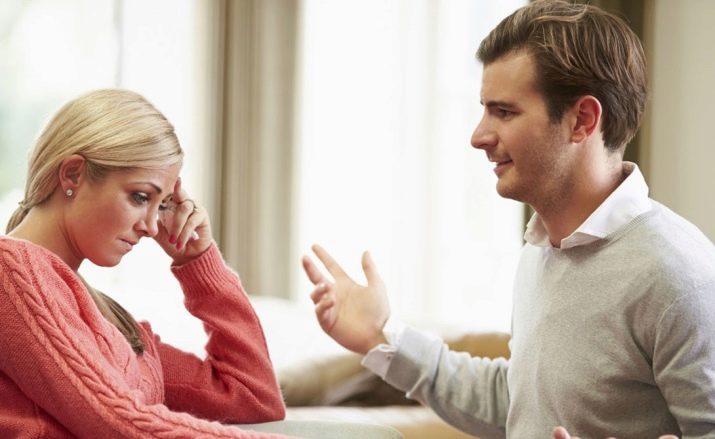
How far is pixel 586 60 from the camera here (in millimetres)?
1783

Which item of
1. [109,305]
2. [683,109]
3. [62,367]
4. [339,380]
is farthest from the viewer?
[683,109]

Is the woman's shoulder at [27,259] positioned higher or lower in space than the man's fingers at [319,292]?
higher

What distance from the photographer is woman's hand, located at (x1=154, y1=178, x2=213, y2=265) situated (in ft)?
5.90

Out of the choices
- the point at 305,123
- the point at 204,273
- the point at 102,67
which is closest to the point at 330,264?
the point at 204,273

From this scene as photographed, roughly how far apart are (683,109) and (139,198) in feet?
7.46

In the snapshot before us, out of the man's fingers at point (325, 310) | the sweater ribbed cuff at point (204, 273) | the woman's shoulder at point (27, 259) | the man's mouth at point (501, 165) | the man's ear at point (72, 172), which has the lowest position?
the man's fingers at point (325, 310)

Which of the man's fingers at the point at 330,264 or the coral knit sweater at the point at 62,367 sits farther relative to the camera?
the man's fingers at the point at 330,264

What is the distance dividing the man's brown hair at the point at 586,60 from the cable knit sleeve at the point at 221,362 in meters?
0.68

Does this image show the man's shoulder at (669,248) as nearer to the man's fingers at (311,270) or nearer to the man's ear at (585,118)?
the man's ear at (585,118)

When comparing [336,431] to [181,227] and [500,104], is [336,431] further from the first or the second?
[500,104]

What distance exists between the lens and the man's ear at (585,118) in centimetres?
179

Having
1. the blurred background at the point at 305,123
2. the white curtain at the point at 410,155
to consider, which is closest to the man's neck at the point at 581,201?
the blurred background at the point at 305,123

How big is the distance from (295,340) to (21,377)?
75.9 inches

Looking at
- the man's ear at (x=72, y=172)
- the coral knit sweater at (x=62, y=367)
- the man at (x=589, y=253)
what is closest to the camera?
the coral knit sweater at (x=62, y=367)
